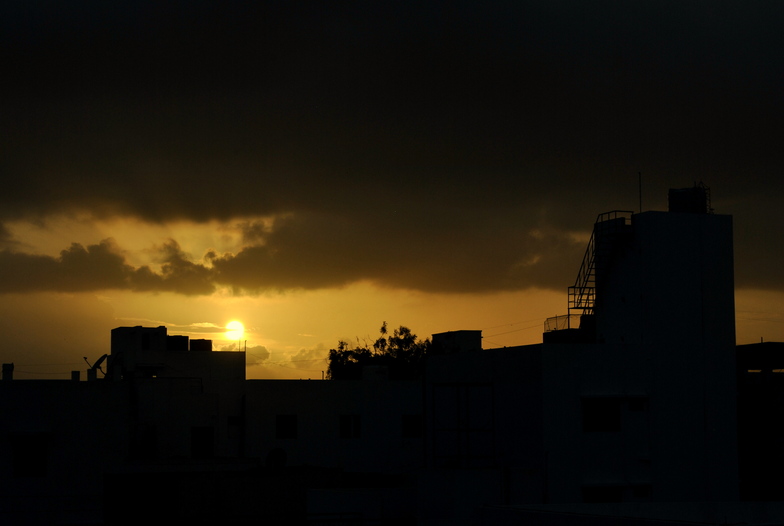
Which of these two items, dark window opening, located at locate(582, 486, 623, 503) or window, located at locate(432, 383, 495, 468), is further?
window, located at locate(432, 383, 495, 468)

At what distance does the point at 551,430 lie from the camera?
42312 mm

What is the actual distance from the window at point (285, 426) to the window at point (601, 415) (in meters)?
22.9

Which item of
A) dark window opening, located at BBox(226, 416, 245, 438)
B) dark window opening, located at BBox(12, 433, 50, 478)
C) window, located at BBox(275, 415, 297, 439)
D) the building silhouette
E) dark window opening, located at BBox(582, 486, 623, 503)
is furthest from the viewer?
window, located at BBox(275, 415, 297, 439)

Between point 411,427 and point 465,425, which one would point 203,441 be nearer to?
point 411,427

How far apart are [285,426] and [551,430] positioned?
22709 mm

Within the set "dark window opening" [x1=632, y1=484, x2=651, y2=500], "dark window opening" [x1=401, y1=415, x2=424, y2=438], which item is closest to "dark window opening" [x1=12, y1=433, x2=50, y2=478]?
"dark window opening" [x1=401, y1=415, x2=424, y2=438]

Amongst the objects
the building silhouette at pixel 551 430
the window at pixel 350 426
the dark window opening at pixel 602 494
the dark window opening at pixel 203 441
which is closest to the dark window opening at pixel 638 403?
the building silhouette at pixel 551 430

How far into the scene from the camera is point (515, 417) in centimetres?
4431

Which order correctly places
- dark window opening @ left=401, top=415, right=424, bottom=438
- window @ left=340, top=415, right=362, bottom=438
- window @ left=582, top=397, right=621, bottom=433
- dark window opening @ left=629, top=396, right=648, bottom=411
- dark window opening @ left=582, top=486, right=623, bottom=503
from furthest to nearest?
1. dark window opening @ left=401, top=415, right=424, bottom=438
2. window @ left=340, top=415, right=362, bottom=438
3. dark window opening @ left=629, top=396, right=648, bottom=411
4. window @ left=582, top=397, right=621, bottom=433
5. dark window opening @ left=582, top=486, right=623, bottom=503

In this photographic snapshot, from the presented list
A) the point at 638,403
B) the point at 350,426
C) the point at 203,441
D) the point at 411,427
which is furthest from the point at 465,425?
the point at 203,441

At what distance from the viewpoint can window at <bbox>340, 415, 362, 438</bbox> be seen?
61719 millimetres

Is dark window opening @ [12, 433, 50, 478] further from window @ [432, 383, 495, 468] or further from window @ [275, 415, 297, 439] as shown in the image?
window @ [432, 383, 495, 468]

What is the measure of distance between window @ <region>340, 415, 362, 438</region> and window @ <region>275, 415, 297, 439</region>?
3.09 meters

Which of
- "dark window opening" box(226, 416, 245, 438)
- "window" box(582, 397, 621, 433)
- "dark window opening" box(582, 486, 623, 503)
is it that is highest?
"window" box(582, 397, 621, 433)
